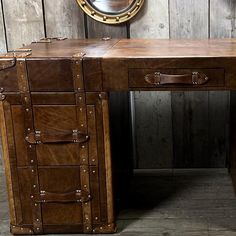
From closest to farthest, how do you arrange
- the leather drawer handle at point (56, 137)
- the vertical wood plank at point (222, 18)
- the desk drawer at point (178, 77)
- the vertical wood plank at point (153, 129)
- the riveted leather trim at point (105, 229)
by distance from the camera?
1. the desk drawer at point (178, 77)
2. the leather drawer handle at point (56, 137)
3. the riveted leather trim at point (105, 229)
4. the vertical wood plank at point (222, 18)
5. the vertical wood plank at point (153, 129)

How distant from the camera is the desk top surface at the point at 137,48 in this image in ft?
5.39

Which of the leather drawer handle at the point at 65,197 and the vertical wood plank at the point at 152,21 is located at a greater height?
the vertical wood plank at the point at 152,21

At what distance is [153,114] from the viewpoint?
238 centimetres

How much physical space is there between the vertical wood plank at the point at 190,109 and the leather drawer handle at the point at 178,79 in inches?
27.2

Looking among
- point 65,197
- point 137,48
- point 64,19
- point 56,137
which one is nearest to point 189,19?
point 137,48

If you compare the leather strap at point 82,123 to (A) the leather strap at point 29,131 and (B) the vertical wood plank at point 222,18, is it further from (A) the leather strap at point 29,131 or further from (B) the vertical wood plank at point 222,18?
(B) the vertical wood plank at point 222,18

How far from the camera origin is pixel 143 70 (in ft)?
5.30

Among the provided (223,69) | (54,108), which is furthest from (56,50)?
(223,69)

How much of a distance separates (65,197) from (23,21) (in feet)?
3.26

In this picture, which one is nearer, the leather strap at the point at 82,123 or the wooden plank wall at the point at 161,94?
the leather strap at the point at 82,123

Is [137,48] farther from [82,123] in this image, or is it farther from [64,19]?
[64,19]

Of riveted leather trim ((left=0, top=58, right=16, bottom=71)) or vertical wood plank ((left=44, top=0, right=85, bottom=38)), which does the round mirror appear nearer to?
vertical wood plank ((left=44, top=0, right=85, bottom=38))

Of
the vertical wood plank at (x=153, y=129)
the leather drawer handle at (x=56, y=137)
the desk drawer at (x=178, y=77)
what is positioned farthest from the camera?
the vertical wood plank at (x=153, y=129)

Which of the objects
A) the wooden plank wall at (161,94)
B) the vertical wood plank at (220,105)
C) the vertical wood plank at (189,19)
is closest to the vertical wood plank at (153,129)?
the wooden plank wall at (161,94)
